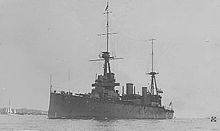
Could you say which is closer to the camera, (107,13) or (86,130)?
(86,130)

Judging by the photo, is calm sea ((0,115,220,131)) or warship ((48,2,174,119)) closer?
calm sea ((0,115,220,131))

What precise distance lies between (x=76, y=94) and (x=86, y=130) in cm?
4385

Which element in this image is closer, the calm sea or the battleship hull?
the calm sea

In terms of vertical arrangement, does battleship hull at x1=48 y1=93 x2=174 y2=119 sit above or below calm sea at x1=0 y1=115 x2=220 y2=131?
above

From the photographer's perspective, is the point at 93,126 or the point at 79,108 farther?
the point at 79,108

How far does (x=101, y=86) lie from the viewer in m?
109

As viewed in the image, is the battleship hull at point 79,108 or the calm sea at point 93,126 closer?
the calm sea at point 93,126

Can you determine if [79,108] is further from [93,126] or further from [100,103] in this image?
[93,126]

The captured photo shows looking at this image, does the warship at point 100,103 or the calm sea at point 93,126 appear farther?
the warship at point 100,103

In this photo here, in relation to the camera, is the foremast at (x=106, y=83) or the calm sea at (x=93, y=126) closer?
the calm sea at (x=93, y=126)

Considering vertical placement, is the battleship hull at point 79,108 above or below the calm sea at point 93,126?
above

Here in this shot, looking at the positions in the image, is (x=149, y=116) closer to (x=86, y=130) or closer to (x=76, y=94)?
(x=76, y=94)

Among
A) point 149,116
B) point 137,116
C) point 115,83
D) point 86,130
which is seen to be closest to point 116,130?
point 86,130

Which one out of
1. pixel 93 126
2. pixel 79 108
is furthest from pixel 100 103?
pixel 93 126
